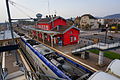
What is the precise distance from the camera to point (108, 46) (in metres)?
8.94

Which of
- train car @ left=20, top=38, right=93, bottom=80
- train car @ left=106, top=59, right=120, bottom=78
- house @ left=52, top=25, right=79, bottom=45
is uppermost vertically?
house @ left=52, top=25, right=79, bottom=45

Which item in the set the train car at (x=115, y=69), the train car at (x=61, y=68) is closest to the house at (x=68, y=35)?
the train car at (x=61, y=68)

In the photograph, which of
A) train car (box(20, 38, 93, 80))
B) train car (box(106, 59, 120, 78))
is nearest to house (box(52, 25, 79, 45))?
train car (box(20, 38, 93, 80))

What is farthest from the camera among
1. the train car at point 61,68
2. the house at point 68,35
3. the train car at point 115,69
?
the house at point 68,35

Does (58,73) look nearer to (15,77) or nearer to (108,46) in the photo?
(15,77)

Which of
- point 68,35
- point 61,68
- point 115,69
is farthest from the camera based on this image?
point 68,35

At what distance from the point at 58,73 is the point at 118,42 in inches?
321

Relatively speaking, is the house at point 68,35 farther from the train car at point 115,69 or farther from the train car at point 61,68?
A: the train car at point 115,69

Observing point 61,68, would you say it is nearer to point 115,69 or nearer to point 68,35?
point 115,69

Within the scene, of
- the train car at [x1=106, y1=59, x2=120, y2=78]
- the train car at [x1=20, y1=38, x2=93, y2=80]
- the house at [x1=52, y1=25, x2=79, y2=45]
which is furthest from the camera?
the house at [x1=52, y1=25, x2=79, y2=45]

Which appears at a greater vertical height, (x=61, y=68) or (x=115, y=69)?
(x=115, y=69)

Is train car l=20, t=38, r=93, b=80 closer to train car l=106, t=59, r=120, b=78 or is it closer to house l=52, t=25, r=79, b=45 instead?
train car l=106, t=59, r=120, b=78

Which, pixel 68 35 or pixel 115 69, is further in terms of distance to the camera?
pixel 68 35

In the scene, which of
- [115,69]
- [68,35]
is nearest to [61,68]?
[115,69]
